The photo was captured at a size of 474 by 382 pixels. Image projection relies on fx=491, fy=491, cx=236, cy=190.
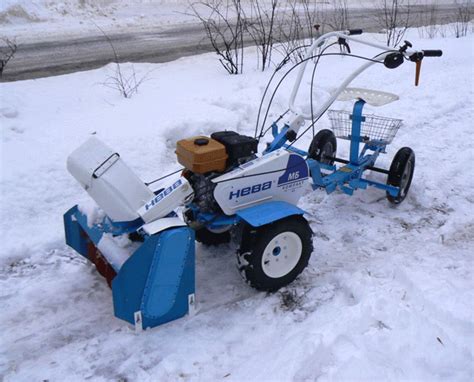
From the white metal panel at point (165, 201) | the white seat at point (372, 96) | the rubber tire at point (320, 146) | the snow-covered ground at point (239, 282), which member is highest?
the white seat at point (372, 96)

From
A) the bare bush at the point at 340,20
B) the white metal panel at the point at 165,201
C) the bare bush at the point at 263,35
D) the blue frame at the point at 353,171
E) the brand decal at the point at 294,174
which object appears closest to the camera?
the white metal panel at the point at 165,201

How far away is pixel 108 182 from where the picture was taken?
3.23m

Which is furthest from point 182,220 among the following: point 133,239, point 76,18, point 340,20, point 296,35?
point 76,18

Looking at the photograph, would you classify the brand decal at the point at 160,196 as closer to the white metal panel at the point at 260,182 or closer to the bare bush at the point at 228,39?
the white metal panel at the point at 260,182

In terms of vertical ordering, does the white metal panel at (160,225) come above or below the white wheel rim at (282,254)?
above

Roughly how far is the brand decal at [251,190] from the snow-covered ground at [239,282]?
0.74 meters

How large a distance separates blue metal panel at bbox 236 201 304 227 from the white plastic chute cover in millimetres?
716

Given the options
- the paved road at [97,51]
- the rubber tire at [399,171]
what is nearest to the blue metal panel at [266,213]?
the rubber tire at [399,171]

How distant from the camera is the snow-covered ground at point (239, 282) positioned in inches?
113

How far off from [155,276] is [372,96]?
9.61ft

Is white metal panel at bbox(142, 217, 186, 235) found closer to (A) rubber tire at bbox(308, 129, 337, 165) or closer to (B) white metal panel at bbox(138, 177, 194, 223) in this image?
(B) white metal panel at bbox(138, 177, 194, 223)

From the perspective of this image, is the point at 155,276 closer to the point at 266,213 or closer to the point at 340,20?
the point at 266,213

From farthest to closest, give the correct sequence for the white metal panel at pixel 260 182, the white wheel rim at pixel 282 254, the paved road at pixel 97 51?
1. the paved road at pixel 97 51
2. the white wheel rim at pixel 282 254
3. the white metal panel at pixel 260 182

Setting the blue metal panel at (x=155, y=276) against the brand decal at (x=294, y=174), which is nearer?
the blue metal panel at (x=155, y=276)
